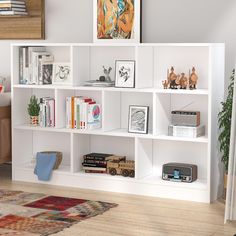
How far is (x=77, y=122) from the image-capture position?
18.9ft

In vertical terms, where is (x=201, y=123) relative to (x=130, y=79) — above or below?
below

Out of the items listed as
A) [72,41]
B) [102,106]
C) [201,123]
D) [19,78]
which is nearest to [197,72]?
[201,123]

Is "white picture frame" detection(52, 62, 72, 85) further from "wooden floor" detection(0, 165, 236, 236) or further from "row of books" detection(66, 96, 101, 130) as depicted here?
"wooden floor" detection(0, 165, 236, 236)

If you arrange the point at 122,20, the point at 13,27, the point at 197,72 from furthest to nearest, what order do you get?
the point at 13,27 < the point at 122,20 < the point at 197,72

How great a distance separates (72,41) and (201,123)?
1510 millimetres

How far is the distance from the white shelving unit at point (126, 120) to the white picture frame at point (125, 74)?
0.07 m

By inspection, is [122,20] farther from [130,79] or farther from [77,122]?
[77,122]

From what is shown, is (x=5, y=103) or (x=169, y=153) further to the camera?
(x=5, y=103)

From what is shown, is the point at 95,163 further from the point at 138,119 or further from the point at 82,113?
the point at 138,119

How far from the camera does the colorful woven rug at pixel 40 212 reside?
14.4 ft

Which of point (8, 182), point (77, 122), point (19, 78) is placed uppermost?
point (19, 78)

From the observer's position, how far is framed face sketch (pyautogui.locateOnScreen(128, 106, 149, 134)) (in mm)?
5516

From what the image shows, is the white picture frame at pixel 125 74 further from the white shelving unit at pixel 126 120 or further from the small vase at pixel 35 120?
the small vase at pixel 35 120

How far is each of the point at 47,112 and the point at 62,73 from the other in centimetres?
38
